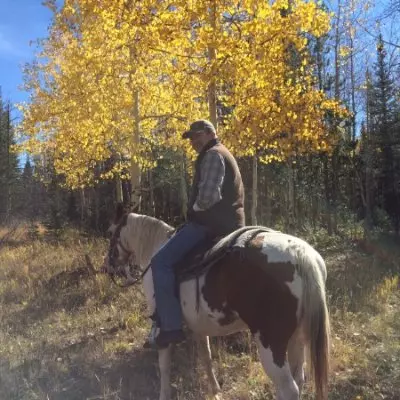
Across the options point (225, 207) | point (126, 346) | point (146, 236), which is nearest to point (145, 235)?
point (146, 236)

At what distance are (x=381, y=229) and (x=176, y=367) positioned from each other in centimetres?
1635

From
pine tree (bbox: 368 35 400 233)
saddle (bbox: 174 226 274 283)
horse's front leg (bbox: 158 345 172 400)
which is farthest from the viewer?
pine tree (bbox: 368 35 400 233)

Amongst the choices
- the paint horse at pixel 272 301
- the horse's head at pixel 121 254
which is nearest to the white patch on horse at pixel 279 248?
the paint horse at pixel 272 301

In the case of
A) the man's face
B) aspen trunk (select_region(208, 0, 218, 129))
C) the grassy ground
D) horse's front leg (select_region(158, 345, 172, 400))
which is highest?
aspen trunk (select_region(208, 0, 218, 129))

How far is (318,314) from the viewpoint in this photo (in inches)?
140

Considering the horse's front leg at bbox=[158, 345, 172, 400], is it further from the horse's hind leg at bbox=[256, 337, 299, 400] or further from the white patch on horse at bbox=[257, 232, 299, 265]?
the white patch on horse at bbox=[257, 232, 299, 265]

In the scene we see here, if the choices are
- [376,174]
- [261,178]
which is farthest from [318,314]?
[376,174]

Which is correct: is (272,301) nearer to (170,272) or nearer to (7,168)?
(170,272)

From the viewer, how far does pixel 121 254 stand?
5.70 m

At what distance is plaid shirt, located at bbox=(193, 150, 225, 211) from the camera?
13.0 feet

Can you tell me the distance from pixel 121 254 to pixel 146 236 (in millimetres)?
560

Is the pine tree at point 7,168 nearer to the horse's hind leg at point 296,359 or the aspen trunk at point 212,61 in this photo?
the aspen trunk at point 212,61

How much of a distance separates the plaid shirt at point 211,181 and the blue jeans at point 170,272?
0.31 metres

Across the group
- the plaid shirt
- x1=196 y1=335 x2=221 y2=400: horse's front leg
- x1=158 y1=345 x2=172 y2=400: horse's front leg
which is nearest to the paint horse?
the plaid shirt
